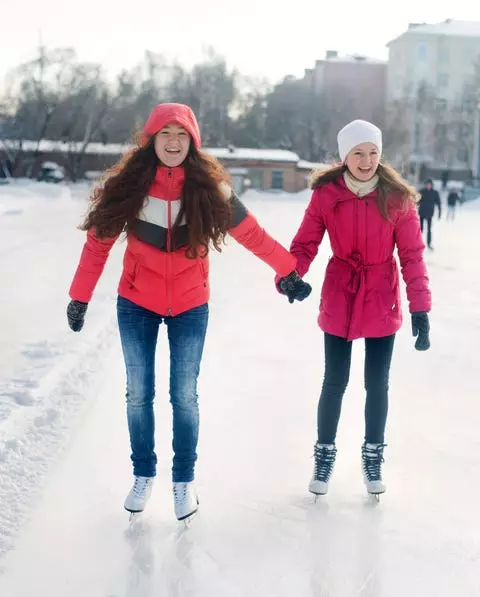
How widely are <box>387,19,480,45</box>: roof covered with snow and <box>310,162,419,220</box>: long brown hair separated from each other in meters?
72.2

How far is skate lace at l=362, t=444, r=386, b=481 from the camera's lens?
3.12m

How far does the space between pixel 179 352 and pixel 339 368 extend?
0.69 metres

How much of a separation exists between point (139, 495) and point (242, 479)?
0.57m

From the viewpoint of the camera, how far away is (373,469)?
313 cm

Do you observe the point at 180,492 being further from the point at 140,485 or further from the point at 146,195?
the point at 146,195

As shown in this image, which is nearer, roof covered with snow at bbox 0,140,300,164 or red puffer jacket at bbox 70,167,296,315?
red puffer jacket at bbox 70,167,296,315

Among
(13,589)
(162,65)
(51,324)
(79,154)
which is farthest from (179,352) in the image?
(162,65)

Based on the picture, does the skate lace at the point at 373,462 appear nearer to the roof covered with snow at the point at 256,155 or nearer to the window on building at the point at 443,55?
the roof covered with snow at the point at 256,155

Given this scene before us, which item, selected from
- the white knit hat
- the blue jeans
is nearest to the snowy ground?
the blue jeans

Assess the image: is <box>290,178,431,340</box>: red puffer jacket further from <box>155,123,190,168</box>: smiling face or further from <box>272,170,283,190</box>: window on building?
<box>272,170,283,190</box>: window on building

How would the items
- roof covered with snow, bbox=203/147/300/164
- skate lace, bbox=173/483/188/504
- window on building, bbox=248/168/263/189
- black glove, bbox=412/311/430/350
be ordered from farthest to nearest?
window on building, bbox=248/168/263/189, roof covered with snow, bbox=203/147/300/164, black glove, bbox=412/311/430/350, skate lace, bbox=173/483/188/504

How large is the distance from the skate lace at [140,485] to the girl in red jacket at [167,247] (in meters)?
0.03

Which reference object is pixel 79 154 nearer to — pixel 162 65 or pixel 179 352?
pixel 162 65

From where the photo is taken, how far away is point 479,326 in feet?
22.4
